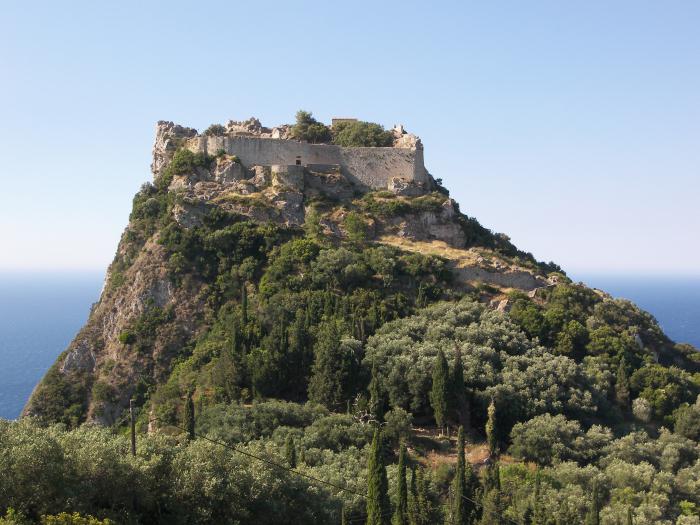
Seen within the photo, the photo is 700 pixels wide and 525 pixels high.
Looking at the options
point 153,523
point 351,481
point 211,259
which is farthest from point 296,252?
point 153,523

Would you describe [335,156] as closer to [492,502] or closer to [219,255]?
[219,255]

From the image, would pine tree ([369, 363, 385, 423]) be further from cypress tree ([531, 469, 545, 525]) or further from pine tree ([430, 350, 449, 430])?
cypress tree ([531, 469, 545, 525])

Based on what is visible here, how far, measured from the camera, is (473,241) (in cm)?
5966

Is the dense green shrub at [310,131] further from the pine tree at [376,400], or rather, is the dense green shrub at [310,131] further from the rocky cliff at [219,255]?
the pine tree at [376,400]

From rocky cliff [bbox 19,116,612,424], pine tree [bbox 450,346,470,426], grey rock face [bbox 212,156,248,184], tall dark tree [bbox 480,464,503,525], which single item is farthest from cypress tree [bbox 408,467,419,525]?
grey rock face [bbox 212,156,248,184]

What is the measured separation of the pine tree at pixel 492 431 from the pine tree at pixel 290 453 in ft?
34.5

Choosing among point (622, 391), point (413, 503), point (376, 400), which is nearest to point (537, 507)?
point (413, 503)

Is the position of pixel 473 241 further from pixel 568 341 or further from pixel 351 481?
pixel 351 481

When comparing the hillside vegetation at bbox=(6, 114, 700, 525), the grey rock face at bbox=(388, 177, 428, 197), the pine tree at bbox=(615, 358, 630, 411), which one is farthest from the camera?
the grey rock face at bbox=(388, 177, 428, 197)

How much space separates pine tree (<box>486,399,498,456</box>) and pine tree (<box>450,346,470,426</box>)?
4.96ft

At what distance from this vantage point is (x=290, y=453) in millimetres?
31594

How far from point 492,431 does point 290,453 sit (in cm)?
1137

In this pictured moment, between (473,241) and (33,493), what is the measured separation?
144 feet

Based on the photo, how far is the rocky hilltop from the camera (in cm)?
4822
